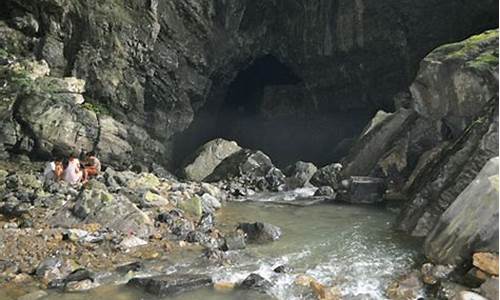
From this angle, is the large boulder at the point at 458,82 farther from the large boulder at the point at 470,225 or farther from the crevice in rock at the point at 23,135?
the crevice in rock at the point at 23,135

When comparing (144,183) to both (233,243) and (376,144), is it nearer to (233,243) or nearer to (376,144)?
(233,243)

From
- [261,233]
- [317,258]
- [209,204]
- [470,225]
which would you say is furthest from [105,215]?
[470,225]

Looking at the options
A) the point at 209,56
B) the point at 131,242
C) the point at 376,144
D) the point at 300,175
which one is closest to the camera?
the point at 131,242

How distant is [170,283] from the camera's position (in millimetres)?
9055

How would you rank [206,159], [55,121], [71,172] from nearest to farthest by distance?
[71,172]
[55,121]
[206,159]

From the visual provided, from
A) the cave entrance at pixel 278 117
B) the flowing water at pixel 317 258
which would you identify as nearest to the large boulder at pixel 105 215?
the flowing water at pixel 317 258

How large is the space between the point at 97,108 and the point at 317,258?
53.6 feet

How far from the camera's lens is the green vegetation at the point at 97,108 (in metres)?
23.3

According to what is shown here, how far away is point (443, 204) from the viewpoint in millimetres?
11898

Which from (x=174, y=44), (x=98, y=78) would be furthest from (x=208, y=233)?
(x=174, y=44)

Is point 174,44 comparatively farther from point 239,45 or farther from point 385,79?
point 385,79

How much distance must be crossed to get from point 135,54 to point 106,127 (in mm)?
4406

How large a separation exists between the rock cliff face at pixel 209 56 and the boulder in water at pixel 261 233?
1210 cm

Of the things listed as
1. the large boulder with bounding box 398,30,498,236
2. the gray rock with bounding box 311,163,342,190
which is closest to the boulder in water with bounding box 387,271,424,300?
the large boulder with bounding box 398,30,498,236
